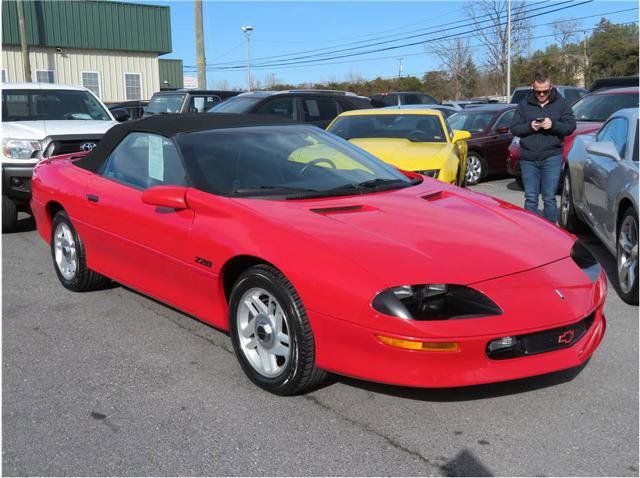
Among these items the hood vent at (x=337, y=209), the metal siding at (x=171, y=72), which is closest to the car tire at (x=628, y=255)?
the hood vent at (x=337, y=209)

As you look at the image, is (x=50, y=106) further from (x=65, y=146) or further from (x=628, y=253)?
(x=628, y=253)

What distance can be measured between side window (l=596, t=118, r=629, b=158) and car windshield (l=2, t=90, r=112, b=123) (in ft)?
21.9

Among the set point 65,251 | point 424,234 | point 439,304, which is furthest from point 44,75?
point 439,304

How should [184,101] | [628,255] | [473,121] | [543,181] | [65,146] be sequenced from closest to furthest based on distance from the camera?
[628,255]
[543,181]
[65,146]
[473,121]
[184,101]

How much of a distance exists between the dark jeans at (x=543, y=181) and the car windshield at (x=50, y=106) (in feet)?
19.8

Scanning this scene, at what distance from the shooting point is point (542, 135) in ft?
21.9

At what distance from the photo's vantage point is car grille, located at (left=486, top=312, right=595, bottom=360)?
303 centimetres

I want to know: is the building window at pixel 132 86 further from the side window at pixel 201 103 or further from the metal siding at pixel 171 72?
the side window at pixel 201 103

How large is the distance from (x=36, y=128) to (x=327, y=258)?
6.34m

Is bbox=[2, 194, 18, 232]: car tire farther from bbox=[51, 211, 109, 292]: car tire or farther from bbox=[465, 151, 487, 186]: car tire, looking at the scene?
bbox=[465, 151, 487, 186]: car tire

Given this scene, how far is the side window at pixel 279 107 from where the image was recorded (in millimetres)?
11265

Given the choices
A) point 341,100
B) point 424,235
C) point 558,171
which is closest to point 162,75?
point 341,100

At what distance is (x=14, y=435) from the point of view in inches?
123

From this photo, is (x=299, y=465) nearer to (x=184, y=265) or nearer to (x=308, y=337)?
(x=308, y=337)
